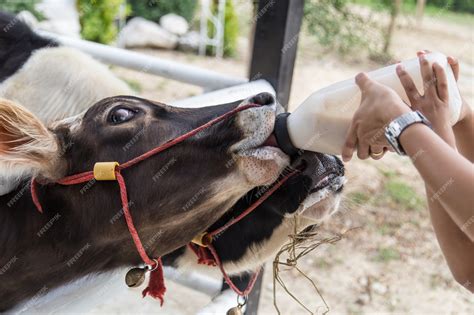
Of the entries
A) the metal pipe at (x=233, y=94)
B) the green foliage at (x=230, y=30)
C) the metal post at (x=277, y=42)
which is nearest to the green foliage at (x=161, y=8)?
the green foliage at (x=230, y=30)

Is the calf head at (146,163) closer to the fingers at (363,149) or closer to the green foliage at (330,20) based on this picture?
the fingers at (363,149)

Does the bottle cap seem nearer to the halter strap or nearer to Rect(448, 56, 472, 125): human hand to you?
the halter strap

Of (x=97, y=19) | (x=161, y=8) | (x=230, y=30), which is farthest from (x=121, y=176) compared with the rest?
(x=161, y=8)

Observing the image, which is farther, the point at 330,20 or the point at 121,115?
the point at 330,20

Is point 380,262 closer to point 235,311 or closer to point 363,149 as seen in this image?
point 235,311

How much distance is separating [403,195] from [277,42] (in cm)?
361

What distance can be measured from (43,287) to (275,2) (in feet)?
4.46

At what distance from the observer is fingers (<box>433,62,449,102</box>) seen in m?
1.25

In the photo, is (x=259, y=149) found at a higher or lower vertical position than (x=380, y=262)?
higher

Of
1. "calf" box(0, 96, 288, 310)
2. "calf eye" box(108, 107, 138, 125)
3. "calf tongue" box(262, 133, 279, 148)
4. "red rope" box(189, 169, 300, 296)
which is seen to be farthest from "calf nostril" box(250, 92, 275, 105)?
"calf eye" box(108, 107, 138, 125)

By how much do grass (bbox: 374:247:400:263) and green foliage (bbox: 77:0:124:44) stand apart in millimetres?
6577

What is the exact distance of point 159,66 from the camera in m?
2.74

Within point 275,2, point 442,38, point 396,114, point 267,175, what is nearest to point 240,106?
point 267,175

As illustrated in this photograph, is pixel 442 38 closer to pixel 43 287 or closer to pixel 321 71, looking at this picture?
pixel 321 71
